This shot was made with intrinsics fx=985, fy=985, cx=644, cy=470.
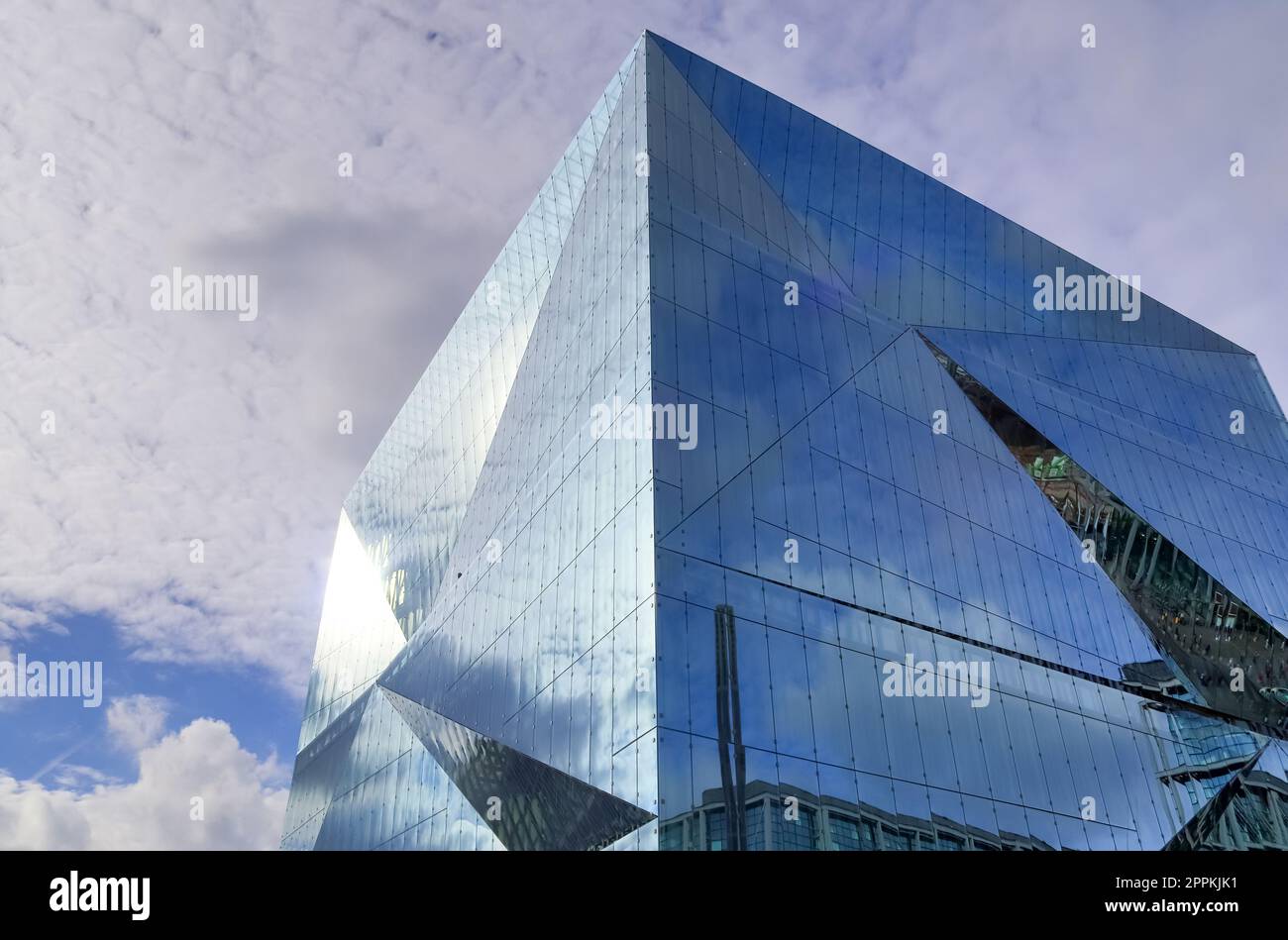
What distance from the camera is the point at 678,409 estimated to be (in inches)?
694

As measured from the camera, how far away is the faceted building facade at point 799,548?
16.1 m

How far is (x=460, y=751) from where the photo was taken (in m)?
22.3

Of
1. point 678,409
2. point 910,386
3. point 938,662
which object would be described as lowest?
point 938,662

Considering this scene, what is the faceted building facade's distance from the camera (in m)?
16.1

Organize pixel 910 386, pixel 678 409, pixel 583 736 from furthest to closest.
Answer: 1. pixel 910 386
2. pixel 678 409
3. pixel 583 736

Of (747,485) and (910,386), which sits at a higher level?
(910,386)

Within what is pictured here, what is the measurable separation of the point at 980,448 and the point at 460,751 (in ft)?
47.9

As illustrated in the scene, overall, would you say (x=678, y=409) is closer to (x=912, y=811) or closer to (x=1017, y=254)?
(x=912, y=811)

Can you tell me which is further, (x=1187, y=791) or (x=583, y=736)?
(x=1187, y=791)

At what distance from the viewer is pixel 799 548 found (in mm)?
18047

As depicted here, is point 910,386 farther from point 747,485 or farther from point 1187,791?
point 1187,791

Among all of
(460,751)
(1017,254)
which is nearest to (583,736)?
(460,751)
